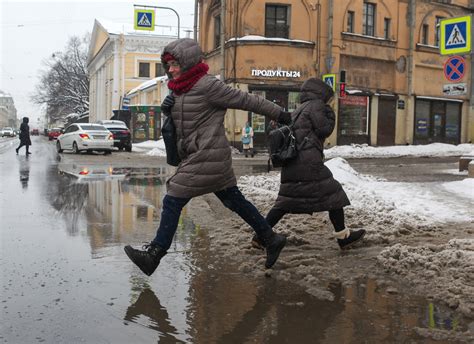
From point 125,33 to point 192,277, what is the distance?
5156 cm

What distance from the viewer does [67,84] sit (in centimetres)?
7781

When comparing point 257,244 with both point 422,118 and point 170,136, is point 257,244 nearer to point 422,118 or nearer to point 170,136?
point 170,136

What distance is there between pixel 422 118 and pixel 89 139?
19.6 m

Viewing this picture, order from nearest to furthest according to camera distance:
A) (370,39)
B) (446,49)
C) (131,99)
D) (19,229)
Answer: (19,229) → (446,49) → (370,39) → (131,99)

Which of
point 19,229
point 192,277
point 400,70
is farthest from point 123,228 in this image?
point 400,70

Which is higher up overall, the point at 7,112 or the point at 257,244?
the point at 7,112

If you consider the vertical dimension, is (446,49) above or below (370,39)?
below

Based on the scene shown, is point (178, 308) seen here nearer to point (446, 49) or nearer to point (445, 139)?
point (446, 49)

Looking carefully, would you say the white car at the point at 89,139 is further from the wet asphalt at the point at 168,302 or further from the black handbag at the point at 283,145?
the black handbag at the point at 283,145

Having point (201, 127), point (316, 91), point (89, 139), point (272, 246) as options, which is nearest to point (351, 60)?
point (89, 139)

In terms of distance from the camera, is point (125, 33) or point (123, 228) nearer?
point (123, 228)

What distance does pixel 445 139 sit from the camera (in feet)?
107

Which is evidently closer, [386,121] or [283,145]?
[283,145]

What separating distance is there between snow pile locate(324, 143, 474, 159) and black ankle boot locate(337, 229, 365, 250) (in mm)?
18980
